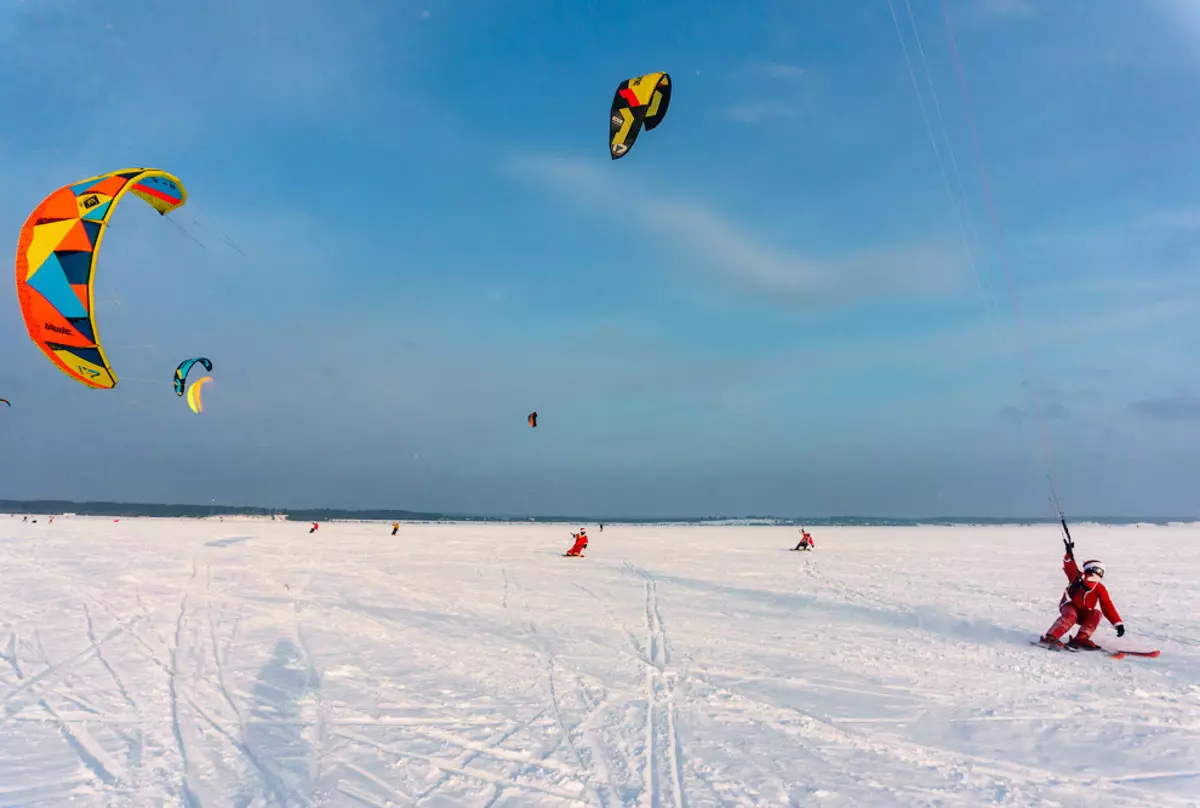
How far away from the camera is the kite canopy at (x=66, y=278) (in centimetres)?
827

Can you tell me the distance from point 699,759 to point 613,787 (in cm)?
81

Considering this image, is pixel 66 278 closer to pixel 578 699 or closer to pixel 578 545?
pixel 578 699

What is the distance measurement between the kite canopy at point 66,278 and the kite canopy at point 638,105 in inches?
342

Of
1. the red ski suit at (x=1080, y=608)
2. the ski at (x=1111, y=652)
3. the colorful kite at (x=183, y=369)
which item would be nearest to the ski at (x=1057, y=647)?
the ski at (x=1111, y=652)

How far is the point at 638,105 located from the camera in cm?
1238

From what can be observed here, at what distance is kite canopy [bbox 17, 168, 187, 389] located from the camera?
326 inches

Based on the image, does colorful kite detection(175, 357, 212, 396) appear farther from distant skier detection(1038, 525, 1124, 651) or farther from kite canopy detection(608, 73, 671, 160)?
distant skier detection(1038, 525, 1124, 651)

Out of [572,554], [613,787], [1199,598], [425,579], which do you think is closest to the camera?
[613,787]

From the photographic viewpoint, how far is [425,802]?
3.99 metres

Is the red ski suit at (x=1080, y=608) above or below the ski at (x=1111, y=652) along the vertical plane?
above

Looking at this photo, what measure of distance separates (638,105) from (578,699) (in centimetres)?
1106

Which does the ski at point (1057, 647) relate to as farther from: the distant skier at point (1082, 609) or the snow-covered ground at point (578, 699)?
the snow-covered ground at point (578, 699)

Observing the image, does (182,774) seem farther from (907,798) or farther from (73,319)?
(73,319)

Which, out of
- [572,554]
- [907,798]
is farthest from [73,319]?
[572,554]
